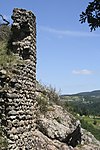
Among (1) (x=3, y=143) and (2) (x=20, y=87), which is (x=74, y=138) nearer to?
(2) (x=20, y=87)

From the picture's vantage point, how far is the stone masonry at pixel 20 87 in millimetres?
10977

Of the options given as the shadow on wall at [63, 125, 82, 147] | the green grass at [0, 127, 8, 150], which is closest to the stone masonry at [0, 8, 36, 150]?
the green grass at [0, 127, 8, 150]

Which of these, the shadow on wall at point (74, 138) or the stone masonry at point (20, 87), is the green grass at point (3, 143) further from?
the shadow on wall at point (74, 138)

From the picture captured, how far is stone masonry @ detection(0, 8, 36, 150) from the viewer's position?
11.0 m

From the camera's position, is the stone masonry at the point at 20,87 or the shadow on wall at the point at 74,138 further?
the shadow on wall at the point at 74,138

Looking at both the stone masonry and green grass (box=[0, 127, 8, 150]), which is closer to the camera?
green grass (box=[0, 127, 8, 150])

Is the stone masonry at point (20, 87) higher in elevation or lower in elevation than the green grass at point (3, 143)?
higher

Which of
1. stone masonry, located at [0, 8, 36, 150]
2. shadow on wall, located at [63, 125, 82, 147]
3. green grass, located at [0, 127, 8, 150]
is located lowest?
shadow on wall, located at [63, 125, 82, 147]

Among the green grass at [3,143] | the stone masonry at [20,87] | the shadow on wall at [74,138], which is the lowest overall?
the shadow on wall at [74,138]

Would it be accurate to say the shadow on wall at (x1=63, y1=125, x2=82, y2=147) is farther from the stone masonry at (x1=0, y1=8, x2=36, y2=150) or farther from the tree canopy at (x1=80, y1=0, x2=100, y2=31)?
the tree canopy at (x1=80, y1=0, x2=100, y2=31)

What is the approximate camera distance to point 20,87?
38.4 feet

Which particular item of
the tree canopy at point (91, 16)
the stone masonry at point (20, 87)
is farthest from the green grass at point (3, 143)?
the tree canopy at point (91, 16)

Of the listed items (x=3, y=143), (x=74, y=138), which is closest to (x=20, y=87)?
(x=3, y=143)

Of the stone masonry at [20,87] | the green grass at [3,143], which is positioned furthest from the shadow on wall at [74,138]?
the green grass at [3,143]
